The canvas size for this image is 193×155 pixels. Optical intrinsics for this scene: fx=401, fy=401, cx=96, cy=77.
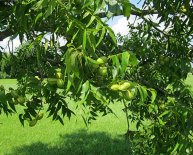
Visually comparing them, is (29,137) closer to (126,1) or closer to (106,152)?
(106,152)

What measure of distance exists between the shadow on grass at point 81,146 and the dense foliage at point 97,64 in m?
4.67

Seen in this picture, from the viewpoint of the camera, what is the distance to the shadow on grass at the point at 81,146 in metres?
8.46

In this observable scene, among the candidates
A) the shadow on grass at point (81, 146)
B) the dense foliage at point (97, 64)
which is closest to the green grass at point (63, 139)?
the shadow on grass at point (81, 146)

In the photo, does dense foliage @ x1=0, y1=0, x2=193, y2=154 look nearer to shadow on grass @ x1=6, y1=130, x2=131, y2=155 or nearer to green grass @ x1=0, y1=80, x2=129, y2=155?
shadow on grass @ x1=6, y1=130, x2=131, y2=155

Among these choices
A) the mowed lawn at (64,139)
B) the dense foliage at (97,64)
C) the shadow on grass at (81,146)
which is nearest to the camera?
the dense foliage at (97,64)

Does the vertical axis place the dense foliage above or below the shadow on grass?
above

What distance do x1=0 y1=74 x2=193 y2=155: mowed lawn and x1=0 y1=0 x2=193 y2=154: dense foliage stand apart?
15.8 ft

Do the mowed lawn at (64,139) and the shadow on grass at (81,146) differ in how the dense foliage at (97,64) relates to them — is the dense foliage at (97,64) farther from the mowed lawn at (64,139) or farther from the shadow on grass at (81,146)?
the mowed lawn at (64,139)

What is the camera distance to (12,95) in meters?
1.94

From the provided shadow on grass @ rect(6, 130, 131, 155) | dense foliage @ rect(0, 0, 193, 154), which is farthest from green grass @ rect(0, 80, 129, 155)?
dense foliage @ rect(0, 0, 193, 154)

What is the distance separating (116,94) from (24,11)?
522 millimetres

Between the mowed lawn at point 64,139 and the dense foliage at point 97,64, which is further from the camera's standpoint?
the mowed lawn at point 64,139

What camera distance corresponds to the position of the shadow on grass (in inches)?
333

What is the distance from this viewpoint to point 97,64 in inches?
57.4
